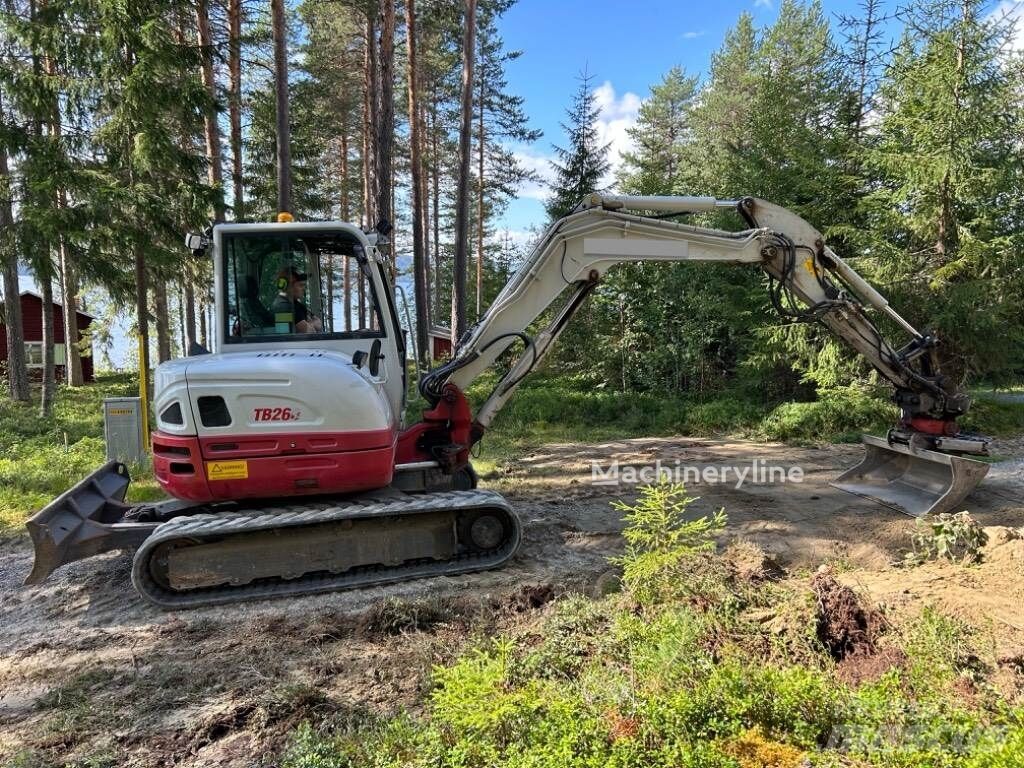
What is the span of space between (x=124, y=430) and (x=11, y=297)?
8.49 m

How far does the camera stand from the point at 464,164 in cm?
1655

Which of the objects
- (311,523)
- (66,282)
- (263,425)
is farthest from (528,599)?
(66,282)

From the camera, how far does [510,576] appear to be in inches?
Answer: 192

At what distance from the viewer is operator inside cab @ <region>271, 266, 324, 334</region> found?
5.23 metres

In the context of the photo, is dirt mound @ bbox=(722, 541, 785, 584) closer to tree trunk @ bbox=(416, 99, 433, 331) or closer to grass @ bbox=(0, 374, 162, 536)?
grass @ bbox=(0, 374, 162, 536)

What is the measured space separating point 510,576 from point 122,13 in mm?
10466

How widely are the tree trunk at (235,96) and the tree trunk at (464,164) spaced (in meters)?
5.41

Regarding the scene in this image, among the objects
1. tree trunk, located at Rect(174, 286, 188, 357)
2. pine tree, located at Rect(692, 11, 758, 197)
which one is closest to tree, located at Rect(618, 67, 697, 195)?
pine tree, located at Rect(692, 11, 758, 197)

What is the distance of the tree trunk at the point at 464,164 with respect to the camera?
52.2 ft

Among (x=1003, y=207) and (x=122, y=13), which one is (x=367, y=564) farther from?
(x=1003, y=207)

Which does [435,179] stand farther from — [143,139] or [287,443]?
[287,443]

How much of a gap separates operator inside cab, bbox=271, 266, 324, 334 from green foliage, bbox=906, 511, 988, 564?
16.9 feet

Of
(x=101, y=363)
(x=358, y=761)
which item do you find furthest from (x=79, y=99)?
(x=101, y=363)

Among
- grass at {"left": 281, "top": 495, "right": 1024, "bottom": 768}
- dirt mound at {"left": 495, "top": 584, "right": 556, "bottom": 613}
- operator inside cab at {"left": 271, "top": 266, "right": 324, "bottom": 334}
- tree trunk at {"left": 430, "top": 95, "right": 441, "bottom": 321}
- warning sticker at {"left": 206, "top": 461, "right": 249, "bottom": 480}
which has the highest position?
tree trunk at {"left": 430, "top": 95, "right": 441, "bottom": 321}
